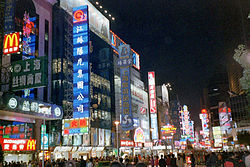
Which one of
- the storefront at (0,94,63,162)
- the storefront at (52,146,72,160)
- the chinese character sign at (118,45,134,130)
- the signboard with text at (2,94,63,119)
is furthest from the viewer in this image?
the storefront at (52,146,72,160)

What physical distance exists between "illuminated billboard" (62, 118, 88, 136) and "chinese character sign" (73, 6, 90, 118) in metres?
0.78

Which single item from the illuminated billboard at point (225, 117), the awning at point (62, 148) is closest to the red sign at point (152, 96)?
the awning at point (62, 148)

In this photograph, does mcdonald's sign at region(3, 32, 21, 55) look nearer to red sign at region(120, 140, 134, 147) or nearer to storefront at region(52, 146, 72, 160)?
storefront at region(52, 146, 72, 160)

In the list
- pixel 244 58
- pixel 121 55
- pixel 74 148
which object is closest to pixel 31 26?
pixel 121 55

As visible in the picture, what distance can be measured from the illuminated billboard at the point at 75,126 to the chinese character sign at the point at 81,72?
30.6 inches

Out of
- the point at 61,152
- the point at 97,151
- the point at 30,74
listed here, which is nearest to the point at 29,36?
the point at 61,152

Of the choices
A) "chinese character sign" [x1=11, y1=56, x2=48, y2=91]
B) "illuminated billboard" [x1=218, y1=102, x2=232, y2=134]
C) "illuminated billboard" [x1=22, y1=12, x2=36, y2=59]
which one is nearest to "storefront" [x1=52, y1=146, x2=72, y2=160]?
"illuminated billboard" [x1=22, y1=12, x2=36, y2=59]

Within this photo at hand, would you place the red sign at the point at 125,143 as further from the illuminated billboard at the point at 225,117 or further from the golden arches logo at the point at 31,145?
the illuminated billboard at the point at 225,117

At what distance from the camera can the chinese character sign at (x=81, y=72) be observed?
41.0 metres

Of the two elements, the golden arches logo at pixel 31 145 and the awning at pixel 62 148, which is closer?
the golden arches logo at pixel 31 145

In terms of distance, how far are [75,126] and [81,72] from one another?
836 centimetres

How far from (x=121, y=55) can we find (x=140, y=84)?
40.0 meters

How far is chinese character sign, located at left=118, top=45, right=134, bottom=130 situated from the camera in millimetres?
45281

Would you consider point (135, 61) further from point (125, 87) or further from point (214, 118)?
point (214, 118)
